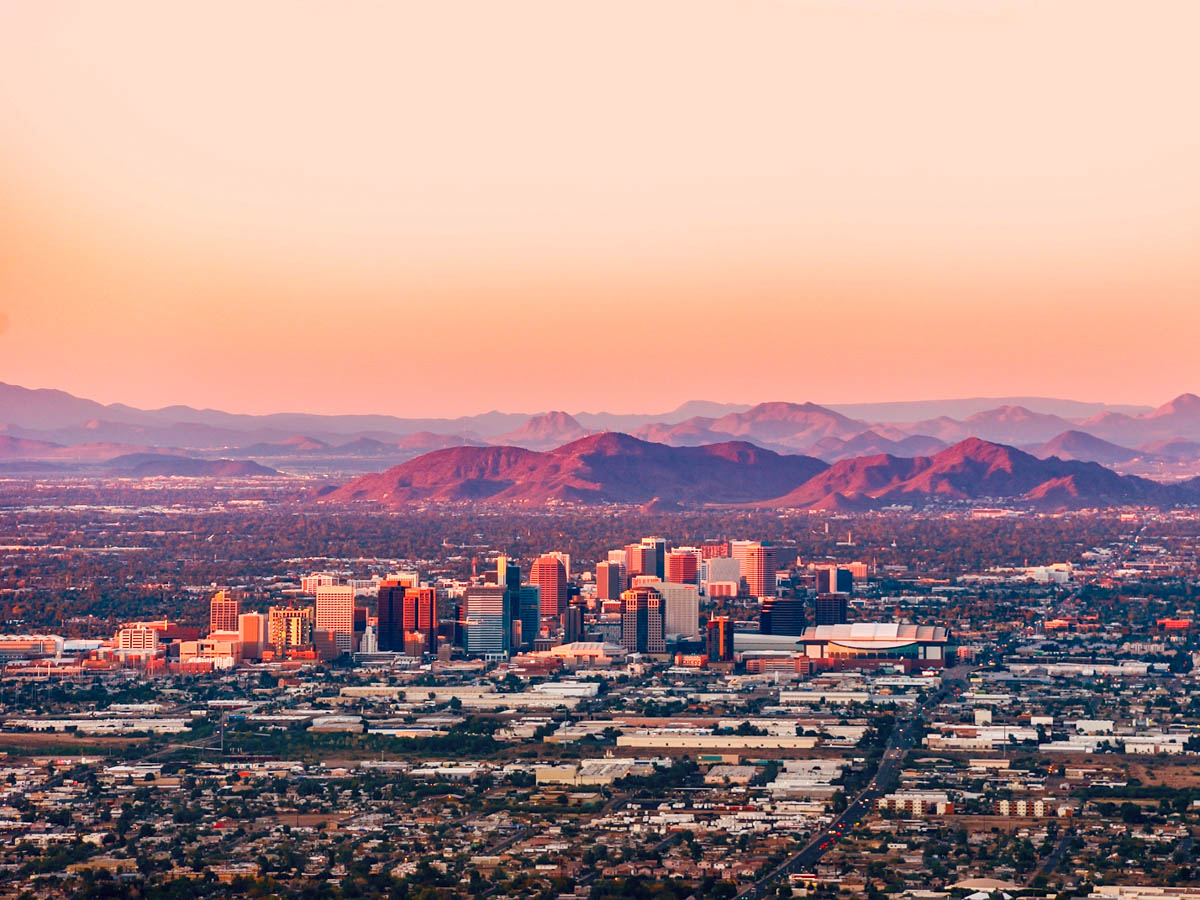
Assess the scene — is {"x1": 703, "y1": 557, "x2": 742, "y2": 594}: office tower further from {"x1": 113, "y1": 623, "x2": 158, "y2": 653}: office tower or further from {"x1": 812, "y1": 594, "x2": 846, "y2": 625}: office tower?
{"x1": 113, "y1": 623, "x2": 158, "y2": 653}: office tower

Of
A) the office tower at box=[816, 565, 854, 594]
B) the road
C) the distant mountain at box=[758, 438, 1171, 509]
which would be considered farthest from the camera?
the distant mountain at box=[758, 438, 1171, 509]

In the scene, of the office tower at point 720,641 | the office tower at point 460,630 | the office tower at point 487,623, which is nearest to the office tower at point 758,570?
the office tower at point 460,630

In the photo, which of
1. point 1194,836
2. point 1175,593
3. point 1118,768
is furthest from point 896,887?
point 1175,593

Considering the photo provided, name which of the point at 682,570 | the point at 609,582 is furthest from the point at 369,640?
the point at 682,570

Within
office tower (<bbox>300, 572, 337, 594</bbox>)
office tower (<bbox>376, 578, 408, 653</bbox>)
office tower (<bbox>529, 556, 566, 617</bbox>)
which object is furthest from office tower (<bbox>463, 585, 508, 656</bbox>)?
office tower (<bbox>300, 572, 337, 594</bbox>)

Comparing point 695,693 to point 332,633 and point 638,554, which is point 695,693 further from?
point 638,554

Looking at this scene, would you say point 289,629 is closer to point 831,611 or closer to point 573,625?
point 573,625
